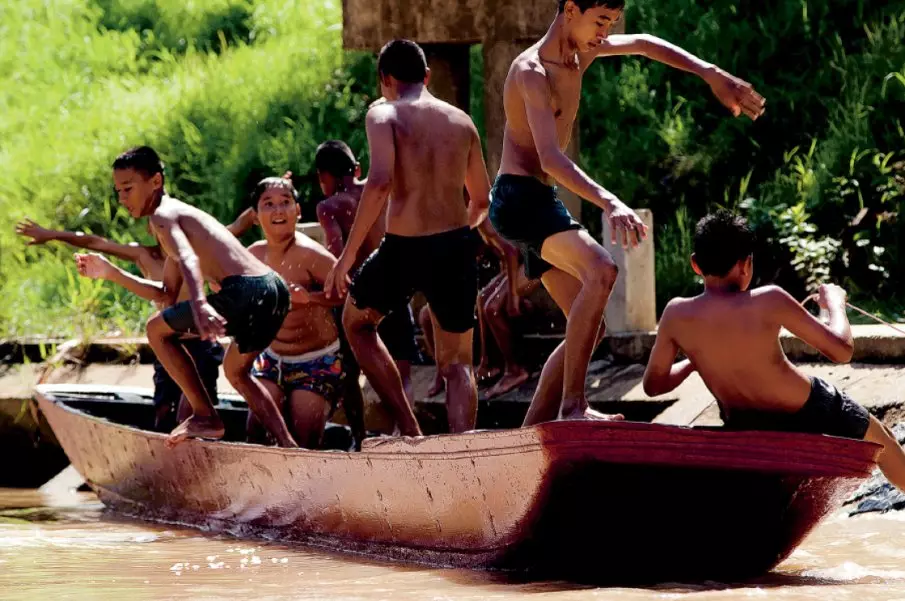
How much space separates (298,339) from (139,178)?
3.79ft

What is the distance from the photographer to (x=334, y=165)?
8.99 m

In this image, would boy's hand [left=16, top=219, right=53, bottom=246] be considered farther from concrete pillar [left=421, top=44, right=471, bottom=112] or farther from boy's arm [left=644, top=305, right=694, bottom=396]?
boy's arm [left=644, top=305, right=694, bottom=396]

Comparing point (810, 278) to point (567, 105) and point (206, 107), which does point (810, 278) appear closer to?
point (567, 105)

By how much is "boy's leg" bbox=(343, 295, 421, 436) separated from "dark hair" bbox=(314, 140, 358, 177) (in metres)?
1.78

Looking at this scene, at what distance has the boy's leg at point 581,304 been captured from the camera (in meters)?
6.06

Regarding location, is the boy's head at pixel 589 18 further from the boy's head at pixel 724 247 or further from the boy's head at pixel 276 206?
the boy's head at pixel 276 206

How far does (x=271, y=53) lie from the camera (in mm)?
17422

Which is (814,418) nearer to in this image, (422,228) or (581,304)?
(581,304)

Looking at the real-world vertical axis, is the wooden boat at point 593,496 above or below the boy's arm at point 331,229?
below

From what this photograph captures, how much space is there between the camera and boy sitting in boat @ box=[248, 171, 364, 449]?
8391mm

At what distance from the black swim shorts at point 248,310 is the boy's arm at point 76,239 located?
102cm

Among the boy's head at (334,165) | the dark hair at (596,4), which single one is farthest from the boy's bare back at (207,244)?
the dark hair at (596,4)

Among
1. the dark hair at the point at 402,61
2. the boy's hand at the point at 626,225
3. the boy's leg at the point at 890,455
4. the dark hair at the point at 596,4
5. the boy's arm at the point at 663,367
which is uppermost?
the dark hair at the point at 596,4

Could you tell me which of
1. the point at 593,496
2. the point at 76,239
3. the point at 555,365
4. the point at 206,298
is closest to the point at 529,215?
the point at 555,365
